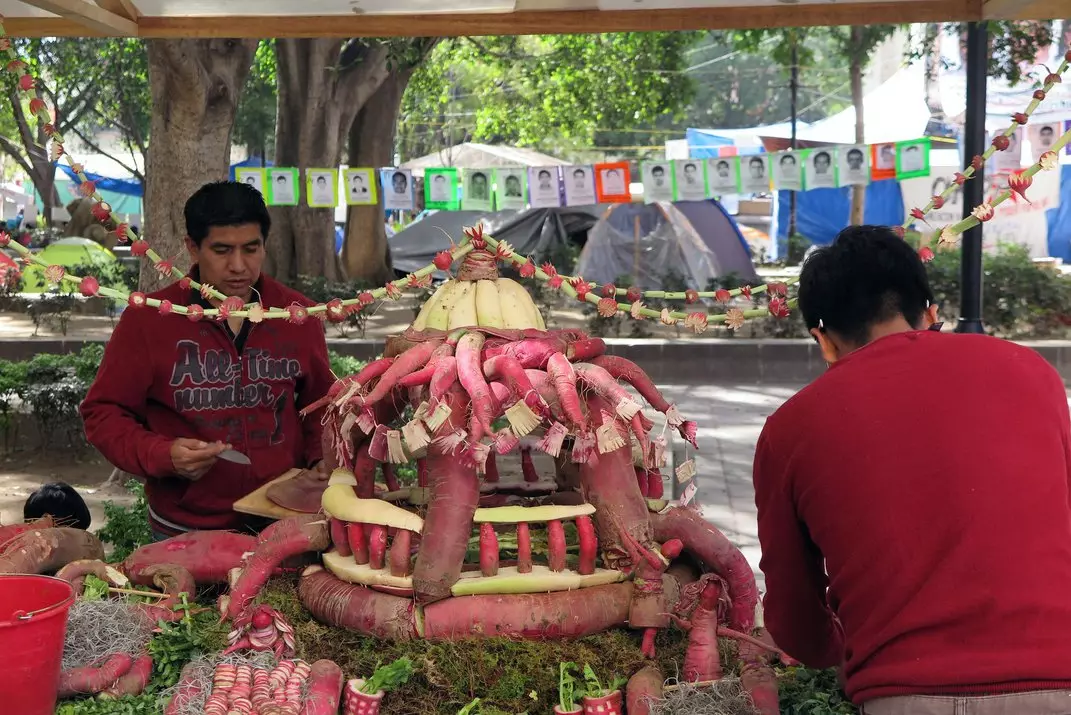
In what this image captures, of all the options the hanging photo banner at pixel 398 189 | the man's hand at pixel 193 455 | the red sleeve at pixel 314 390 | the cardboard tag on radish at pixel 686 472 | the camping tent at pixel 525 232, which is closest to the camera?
the cardboard tag on radish at pixel 686 472

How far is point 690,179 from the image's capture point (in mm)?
12477

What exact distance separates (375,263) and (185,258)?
1128cm

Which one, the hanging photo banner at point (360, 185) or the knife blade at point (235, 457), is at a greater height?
the hanging photo banner at point (360, 185)

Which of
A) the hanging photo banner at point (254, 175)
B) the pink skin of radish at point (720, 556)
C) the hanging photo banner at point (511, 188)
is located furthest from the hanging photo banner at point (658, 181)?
the pink skin of radish at point (720, 556)

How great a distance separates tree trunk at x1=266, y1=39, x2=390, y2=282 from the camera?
1401cm

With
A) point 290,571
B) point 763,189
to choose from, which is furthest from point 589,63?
point 290,571

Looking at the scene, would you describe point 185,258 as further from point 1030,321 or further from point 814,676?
point 1030,321

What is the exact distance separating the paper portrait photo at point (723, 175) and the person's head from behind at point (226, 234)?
9460 millimetres

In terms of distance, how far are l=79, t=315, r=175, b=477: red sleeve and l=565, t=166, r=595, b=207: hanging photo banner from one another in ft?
29.6

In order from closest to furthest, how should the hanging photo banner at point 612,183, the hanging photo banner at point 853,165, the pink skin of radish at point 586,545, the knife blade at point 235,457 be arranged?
the pink skin of radish at point 586,545, the knife blade at point 235,457, the hanging photo banner at point 853,165, the hanging photo banner at point 612,183

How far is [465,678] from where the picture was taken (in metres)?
2.58

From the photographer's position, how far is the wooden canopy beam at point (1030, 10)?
3.59m

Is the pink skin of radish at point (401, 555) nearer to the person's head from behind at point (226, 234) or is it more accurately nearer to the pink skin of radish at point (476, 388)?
the pink skin of radish at point (476, 388)

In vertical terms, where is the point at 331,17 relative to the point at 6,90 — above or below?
below
